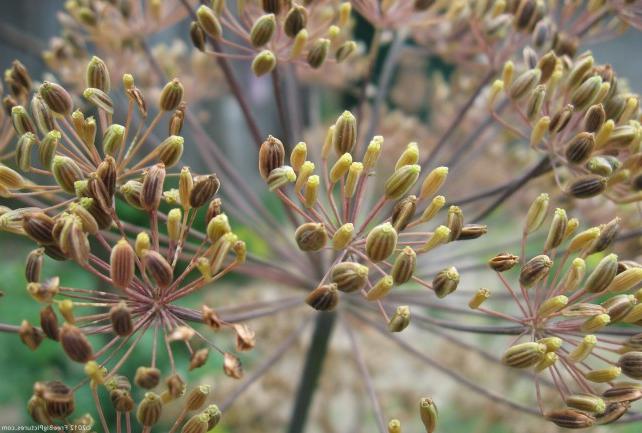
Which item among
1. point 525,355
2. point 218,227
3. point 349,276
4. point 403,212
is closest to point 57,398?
point 218,227

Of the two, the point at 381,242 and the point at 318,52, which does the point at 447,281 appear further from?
the point at 318,52

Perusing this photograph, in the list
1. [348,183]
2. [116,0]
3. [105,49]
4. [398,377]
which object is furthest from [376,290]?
[398,377]

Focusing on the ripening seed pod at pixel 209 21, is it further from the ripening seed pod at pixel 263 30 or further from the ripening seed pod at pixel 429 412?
the ripening seed pod at pixel 429 412

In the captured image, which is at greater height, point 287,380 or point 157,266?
point 157,266

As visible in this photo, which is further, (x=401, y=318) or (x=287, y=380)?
(x=287, y=380)

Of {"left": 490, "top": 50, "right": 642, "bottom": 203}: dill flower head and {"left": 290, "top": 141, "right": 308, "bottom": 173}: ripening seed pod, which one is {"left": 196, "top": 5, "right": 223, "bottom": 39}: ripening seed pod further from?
{"left": 490, "top": 50, "right": 642, "bottom": 203}: dill flower head

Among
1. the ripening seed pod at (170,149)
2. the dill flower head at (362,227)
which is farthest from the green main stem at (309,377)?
the ripening seed pod at (170,149)

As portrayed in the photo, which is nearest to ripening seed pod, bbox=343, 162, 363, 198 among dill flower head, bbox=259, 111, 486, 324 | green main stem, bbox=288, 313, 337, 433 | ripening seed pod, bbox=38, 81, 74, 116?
dill flower head, bbox=259, 111, 486, 324
